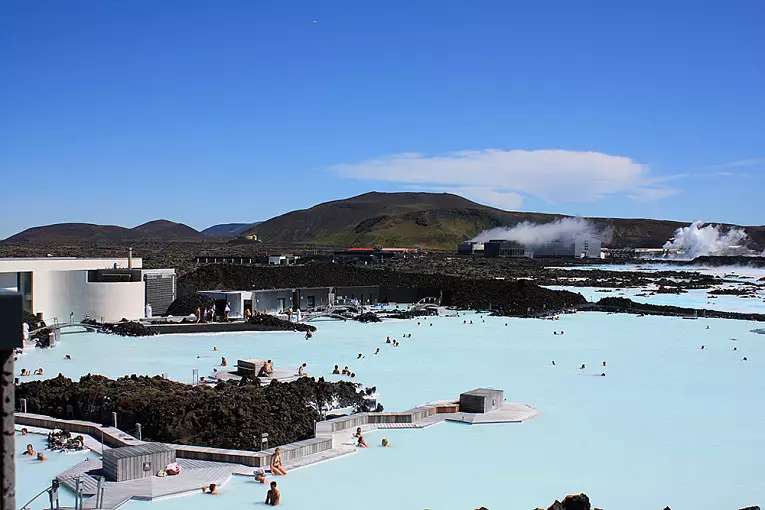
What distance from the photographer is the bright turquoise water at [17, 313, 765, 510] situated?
39.9 feet

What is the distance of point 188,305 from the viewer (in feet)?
115

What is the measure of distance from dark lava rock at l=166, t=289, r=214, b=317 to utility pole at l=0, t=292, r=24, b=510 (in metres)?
30.6

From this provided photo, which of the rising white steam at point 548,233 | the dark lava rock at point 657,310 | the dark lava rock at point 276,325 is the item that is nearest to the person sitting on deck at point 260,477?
the dark lava rock at point 276,325

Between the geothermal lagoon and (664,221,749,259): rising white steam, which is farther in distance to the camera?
(664,221,749,259): rising white steam

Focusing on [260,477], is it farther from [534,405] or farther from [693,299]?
[693,299]

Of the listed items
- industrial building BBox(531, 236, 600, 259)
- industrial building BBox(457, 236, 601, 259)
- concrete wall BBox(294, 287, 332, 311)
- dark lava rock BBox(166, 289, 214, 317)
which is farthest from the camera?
industrial building BBox(531, 236, 600, 259)

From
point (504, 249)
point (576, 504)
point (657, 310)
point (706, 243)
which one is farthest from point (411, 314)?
point (706, 243)

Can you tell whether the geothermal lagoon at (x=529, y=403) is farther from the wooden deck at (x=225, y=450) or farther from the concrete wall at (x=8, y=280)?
the concrete wall at (x=8, y=280)

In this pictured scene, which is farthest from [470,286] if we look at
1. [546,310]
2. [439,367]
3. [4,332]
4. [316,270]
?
[4,332]

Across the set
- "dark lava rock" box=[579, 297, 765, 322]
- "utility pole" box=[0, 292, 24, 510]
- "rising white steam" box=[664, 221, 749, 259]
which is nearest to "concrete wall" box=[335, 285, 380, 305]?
"dark lava rock" box=[579, 297, 765, 322]

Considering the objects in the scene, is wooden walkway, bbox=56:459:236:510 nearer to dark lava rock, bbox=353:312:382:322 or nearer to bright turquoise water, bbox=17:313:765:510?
bright turquoise water, bbox=17:313:765:510

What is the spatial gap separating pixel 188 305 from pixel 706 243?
362 feet

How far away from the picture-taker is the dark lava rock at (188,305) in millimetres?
34875

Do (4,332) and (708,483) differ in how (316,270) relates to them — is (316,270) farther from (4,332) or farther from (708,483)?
(4,332)
